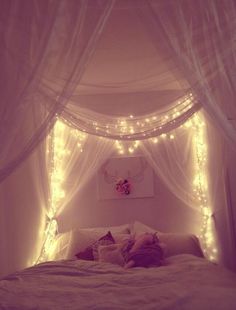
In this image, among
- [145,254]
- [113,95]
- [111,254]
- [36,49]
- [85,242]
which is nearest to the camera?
[36,49]

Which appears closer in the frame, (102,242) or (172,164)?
(102,242)

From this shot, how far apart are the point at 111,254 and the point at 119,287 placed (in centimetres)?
98

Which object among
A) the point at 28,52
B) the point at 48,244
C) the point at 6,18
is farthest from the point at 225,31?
the point at 48,244

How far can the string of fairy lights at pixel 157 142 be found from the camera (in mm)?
4035

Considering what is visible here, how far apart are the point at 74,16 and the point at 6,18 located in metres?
0.40

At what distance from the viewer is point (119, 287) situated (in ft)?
8.49

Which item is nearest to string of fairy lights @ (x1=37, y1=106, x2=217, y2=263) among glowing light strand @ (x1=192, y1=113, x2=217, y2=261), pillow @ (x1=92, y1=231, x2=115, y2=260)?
glowing light strand @ (x1=192, y1=113, x2=217, y2=261)

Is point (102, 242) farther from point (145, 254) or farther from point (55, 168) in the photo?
point (55, 168)

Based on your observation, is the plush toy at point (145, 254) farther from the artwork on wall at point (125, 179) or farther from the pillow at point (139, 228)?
the artwork on wall at point (125, 179)

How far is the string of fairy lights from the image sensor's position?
4.04 metres

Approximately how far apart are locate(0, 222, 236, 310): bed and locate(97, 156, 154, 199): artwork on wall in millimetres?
1127

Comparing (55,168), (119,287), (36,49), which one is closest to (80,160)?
(55,168)

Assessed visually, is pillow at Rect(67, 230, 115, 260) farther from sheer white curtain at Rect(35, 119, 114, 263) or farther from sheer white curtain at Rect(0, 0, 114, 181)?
sheer white curtain at Rect(0, 0, 114, 181)

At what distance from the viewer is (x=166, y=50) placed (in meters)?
2.16
